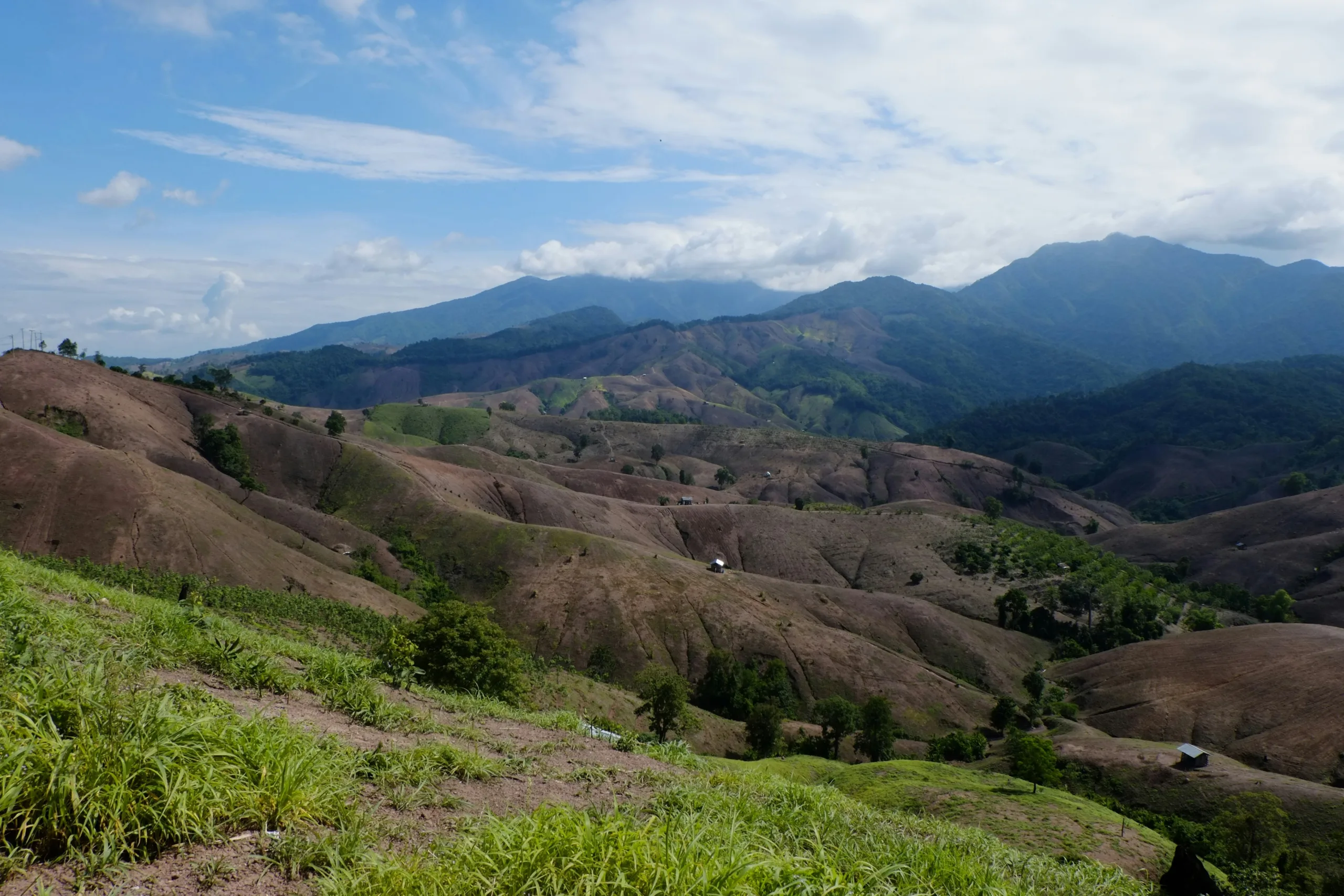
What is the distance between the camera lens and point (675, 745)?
17016 mm

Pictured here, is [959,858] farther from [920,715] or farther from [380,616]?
[920,715]

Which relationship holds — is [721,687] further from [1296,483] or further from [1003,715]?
[1296,483]

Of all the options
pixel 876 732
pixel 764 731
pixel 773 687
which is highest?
pixel 764 731

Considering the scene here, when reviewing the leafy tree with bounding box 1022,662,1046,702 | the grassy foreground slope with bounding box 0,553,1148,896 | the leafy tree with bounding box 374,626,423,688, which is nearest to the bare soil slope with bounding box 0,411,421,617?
the leafy tree with bounding box 374,626,423,688

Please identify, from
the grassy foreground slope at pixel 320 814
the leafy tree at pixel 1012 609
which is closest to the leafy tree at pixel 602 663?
the leafy tree at pixel 1012 609

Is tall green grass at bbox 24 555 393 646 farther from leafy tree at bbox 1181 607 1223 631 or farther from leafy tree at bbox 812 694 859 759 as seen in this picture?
leafy tree at bbox 1181 607 1223 631

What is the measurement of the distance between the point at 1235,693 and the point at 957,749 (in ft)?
111

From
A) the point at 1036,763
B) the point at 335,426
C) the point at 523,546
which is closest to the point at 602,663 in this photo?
the point at 523,546

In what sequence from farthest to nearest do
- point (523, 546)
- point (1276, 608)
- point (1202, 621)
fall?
1. point (1276, 608)
2. point (1202, 621)
3. point (523, 546)

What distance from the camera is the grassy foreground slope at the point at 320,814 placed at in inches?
208

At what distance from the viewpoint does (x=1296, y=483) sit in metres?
174

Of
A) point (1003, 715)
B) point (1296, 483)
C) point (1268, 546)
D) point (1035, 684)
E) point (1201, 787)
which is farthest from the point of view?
point (1296, 483)

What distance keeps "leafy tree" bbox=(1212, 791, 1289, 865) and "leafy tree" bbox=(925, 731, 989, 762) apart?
61.6 ft

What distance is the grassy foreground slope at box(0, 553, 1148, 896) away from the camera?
208 inches
